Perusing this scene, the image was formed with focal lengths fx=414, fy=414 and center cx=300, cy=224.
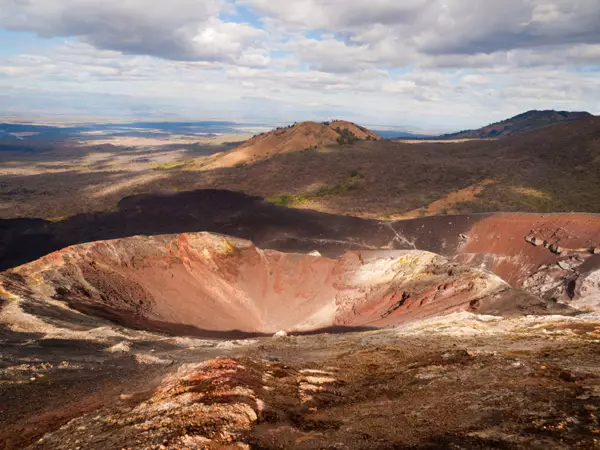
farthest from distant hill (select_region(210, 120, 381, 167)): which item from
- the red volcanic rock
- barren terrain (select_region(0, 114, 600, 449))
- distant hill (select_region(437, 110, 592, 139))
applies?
distant hill (select_region(437, 110, 592, 139))

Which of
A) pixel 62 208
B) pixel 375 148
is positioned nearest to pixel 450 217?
pixel 375 148

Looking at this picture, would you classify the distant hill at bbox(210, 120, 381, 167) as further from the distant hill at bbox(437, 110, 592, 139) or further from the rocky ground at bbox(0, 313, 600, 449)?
the rocky ground at bbox(0, 313, 600, 449)

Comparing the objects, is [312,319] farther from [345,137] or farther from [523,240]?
[345,137]

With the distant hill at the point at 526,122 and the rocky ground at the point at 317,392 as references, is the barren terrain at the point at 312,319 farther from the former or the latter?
the distant hill at the point at 526,122

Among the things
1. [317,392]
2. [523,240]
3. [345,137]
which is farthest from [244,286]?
[345,137]

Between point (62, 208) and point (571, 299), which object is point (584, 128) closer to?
point (571, 299)

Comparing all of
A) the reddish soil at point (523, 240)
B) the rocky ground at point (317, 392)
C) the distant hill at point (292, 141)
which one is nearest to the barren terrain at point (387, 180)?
the distant hill at point (292, 141)

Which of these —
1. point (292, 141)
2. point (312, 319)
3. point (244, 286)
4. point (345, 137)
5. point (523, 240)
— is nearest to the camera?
point (312, 319)
